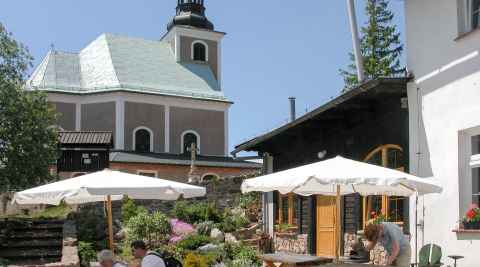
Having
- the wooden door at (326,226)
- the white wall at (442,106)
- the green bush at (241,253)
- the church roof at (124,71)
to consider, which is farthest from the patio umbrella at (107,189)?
the church roof at (124,71)

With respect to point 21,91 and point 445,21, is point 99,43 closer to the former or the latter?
point 21,91

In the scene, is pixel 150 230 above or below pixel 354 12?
below

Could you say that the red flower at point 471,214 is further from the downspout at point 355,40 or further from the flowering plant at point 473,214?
the downspout at point 355,40

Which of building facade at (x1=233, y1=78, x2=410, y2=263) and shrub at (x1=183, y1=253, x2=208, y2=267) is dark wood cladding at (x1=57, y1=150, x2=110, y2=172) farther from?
shrub at (x1=183, y1=253, x2=208, y2=267)

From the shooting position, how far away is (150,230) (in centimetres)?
1845

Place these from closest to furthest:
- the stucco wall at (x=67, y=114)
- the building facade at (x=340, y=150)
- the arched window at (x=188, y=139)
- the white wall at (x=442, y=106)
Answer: the white wall at (x=442, y=106) → the building facade at (x=340, y=150) → the stucco wall at (x=67, y=114) → the arched window at (x=188, y=139)

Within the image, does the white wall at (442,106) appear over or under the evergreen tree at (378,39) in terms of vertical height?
under

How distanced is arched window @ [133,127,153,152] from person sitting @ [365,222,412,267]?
3291 centimetres

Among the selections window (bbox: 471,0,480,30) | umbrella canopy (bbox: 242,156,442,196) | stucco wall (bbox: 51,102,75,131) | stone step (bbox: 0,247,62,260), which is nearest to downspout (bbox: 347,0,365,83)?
window (bbox: 471,0,480,30)

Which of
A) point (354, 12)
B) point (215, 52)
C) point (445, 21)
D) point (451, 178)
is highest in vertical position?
point (215, 52)

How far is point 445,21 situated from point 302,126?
227 inches

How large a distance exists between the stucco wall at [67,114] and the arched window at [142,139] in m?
3.76

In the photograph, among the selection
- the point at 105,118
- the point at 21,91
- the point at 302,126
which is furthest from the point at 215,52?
the point at 302,126

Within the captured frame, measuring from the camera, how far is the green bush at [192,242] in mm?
16641
